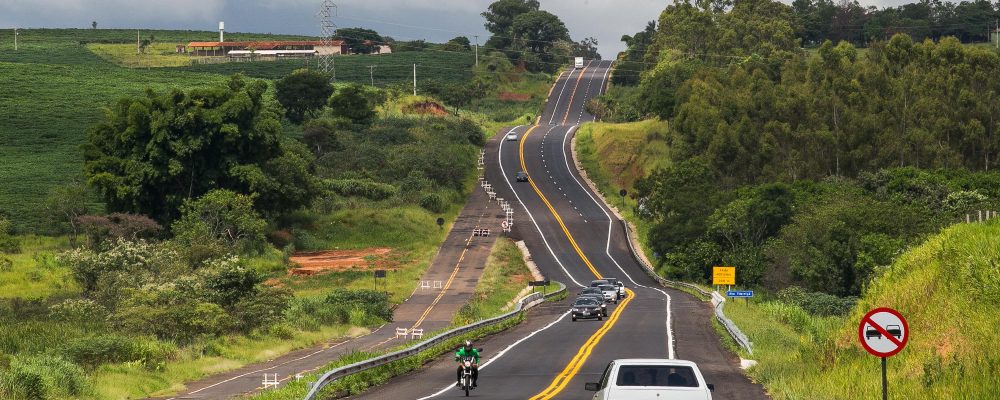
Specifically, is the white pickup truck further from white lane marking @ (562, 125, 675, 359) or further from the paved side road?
white lane marking @ (562, 125, 675, 359)

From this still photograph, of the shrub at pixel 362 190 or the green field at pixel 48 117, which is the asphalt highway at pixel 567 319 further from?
the green field at pixel 48 117

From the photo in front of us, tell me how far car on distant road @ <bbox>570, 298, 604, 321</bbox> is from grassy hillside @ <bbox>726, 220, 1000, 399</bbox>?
24569 mm

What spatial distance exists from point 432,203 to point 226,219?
29.3 metres

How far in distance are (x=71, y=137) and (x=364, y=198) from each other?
3834 cm

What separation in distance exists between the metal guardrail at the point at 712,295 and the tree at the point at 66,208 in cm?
4416

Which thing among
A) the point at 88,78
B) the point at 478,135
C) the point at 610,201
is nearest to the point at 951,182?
the point at 610,201

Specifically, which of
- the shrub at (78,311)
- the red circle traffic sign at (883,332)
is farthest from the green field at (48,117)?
the red circle traffic sign at (883,332)

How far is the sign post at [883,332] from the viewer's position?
60.0ft

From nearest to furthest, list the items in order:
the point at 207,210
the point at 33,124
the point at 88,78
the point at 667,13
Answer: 1. the point at 207,210
2. the point at 33,124
3. the point at 88,78
4. the point at 667,13

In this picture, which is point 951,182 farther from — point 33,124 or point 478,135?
point 33,124

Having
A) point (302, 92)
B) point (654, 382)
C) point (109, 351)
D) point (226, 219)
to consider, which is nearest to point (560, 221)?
point (226, 219)

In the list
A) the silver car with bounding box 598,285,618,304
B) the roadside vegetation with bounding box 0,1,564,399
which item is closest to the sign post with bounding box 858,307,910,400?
the roadside vegetation with bounding box 0,1,564,399

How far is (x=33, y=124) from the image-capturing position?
140 m

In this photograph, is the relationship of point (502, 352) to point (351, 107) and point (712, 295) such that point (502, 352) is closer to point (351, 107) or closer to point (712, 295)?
point (712, 295)
